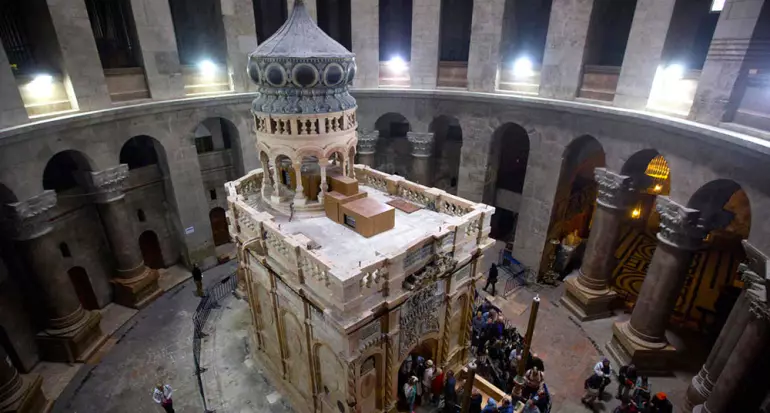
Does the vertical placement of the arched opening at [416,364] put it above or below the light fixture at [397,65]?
below

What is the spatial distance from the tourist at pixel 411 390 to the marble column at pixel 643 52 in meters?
13.7

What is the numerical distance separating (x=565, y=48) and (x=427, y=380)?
50.1ft

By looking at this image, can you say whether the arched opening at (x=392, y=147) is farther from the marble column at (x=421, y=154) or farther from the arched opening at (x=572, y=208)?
the arched opening at (x=572, y=208)

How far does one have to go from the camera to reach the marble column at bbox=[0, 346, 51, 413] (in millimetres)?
13891

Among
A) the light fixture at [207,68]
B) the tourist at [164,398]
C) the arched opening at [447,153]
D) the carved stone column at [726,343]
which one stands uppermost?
the light fixture at [207,68]

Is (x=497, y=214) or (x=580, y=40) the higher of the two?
(x=580, y=40)

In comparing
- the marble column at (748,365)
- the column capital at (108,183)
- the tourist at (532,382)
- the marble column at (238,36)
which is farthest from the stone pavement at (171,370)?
the marble column at (748,365)

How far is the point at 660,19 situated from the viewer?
15.0m

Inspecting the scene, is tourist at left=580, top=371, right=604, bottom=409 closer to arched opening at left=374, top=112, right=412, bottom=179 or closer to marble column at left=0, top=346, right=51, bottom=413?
arched opening at left=374, top=112, right=412, bottom=179

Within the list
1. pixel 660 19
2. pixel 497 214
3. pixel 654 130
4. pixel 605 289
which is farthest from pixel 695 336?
pixel 660 19

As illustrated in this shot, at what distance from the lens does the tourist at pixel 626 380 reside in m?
14.8

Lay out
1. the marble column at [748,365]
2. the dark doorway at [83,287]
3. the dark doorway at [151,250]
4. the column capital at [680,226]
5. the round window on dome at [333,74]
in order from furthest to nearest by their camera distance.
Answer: the dark doorway at [151,250] < the dark doorway at [83,287] < the column capital at [680,226] < the round window on dome at [333,74] < the marble column at [748,365]

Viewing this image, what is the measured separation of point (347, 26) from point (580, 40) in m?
14.3

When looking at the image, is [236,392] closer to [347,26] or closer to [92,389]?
[92,389]
